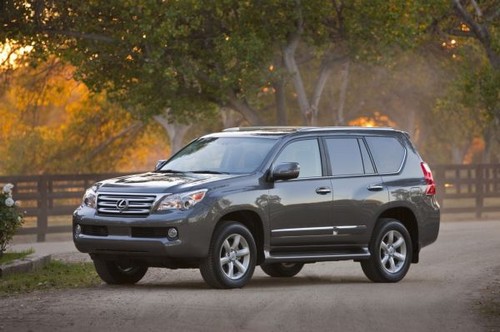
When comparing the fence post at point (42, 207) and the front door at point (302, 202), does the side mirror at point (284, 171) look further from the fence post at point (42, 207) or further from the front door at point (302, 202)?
the fence post at point (42, 207)

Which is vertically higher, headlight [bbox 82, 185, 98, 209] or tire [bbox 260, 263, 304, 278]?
headlight [bbox 82, 185, 98, 209]

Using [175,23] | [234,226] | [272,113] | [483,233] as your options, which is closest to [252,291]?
[234,226]

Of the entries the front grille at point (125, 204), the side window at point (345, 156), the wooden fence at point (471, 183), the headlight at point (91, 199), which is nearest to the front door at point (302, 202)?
the side window at point (345, 156)

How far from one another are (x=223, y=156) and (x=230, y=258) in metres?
1.46

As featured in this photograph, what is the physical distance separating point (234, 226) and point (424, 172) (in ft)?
11.8

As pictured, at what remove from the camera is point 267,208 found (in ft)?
50.5

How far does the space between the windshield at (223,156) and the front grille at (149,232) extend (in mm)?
1245

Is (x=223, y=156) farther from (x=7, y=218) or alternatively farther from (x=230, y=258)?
(x=7, y=218)

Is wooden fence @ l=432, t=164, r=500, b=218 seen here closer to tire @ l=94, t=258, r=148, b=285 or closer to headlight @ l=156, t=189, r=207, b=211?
tire @ l=94, t=258, r=148, b=285

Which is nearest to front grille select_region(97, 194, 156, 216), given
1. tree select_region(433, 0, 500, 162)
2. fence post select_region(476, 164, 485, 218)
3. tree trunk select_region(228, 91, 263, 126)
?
tree select_region(433, 0, 500, 162)

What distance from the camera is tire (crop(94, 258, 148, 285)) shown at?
15809 mm

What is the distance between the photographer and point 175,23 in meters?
33.1

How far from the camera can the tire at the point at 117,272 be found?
51.9ft

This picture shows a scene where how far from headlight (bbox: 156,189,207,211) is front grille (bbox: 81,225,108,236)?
2.45 ft
